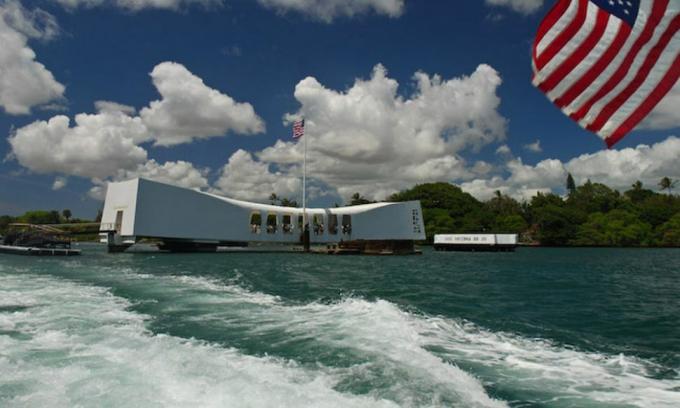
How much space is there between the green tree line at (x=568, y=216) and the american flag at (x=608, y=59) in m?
81.2

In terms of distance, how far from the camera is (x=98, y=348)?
626 centimetres

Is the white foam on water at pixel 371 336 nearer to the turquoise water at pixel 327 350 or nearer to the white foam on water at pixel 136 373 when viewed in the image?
the turquoise water at pixel 327 350

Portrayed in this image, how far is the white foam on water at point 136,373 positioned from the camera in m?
4.41

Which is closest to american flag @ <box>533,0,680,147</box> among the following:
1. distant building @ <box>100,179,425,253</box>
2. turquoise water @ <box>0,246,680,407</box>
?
turquoise water @ <box>0,246,680,407</box>

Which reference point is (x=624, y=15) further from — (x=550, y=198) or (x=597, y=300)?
(x=550, y=198)

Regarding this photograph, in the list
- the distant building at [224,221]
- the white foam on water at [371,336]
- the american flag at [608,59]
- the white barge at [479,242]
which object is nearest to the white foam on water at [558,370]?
the white foam on water at [371,336]

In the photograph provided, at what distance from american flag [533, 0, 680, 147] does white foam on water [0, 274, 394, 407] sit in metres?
3.06

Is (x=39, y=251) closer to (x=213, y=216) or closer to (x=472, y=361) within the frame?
(x=213, y=216)

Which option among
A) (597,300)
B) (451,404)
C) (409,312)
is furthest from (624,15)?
(597,300)

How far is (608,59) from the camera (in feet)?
11.2

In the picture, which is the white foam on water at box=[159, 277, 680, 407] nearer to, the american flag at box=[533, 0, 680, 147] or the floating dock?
the american flag at box=[533, 0, 680, 147]

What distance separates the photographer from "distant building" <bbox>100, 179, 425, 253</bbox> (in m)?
38.9

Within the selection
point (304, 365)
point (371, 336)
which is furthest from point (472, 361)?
point (304, 365)

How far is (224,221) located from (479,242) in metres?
33.1
